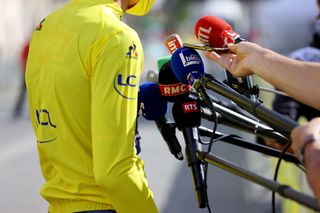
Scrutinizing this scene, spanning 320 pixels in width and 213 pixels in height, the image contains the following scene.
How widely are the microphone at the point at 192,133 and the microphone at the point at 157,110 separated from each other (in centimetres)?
20

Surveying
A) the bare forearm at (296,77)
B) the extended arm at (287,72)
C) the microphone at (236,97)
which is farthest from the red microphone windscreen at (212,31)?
the bare forearm at (296,77)

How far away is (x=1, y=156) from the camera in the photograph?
11797 mm

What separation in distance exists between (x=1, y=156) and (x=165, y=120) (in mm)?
9231

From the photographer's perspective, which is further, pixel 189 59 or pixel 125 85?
pixel 189 59

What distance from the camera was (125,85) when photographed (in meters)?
2.37

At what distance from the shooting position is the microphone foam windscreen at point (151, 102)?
2.89 meters

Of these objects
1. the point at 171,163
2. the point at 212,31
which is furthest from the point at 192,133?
the point at 171,163

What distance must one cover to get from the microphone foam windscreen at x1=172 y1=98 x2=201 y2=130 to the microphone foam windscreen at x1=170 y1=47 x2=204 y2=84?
0.10m

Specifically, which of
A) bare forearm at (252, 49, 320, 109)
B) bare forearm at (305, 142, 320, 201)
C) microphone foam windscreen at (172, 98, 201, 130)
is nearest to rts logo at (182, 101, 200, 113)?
microphone foam windscreen at (172, 98, 201, 130)

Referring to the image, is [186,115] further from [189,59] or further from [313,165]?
[313,165]

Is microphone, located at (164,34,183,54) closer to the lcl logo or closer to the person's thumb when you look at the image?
the person's thumb

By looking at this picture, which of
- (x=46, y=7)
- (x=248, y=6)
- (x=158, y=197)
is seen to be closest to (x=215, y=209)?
(x=158, y=197)

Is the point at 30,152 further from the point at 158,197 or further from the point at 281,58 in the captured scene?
the point at 281,58

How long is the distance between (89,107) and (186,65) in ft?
1.28
